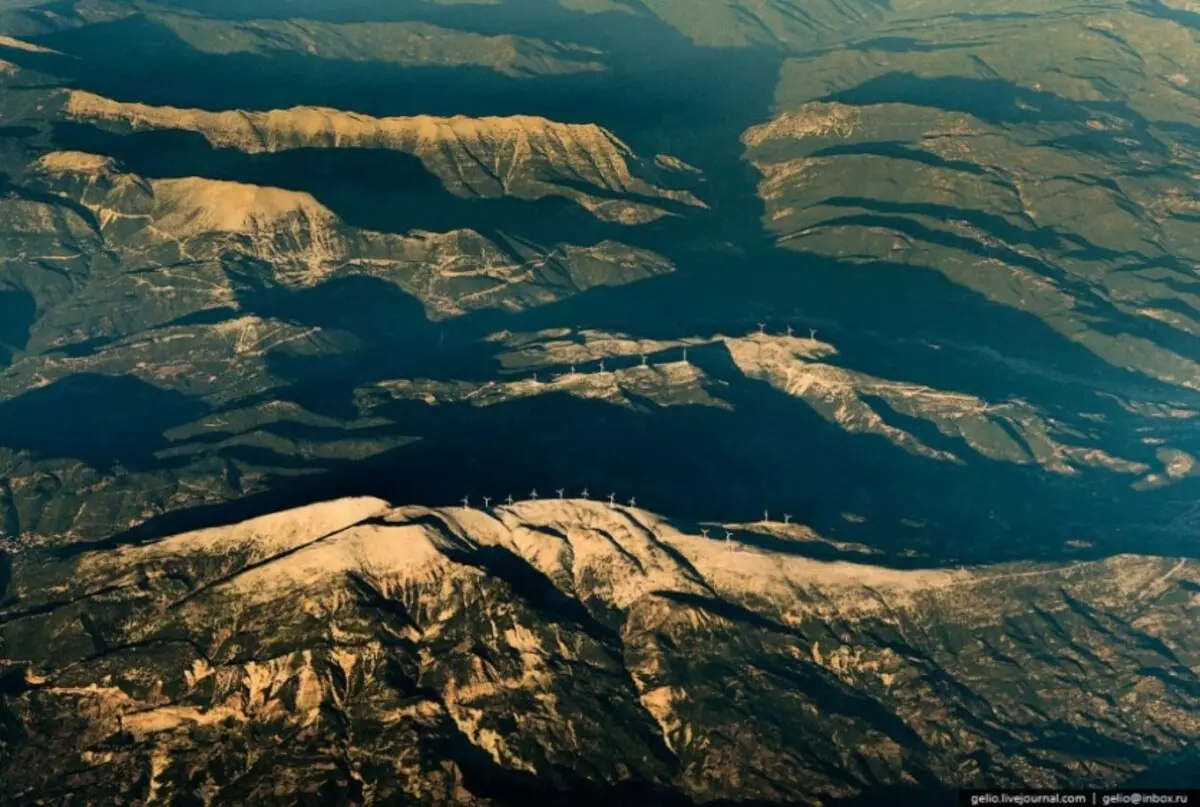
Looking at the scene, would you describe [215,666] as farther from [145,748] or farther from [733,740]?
[733,740]

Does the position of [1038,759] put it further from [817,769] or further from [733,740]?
[733,740]

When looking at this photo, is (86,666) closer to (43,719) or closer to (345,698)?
(43,719)

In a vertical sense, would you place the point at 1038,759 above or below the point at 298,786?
above

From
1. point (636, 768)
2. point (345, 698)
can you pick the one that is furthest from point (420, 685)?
point (636, 768)

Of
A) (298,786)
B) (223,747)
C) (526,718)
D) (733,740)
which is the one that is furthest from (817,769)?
(223,747)

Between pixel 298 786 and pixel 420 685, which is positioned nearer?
pixel 298 786

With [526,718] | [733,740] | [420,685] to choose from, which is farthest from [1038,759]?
[420,685]

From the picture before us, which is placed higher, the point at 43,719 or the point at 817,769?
the point at 817,769

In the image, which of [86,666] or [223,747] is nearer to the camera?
[223,747]
